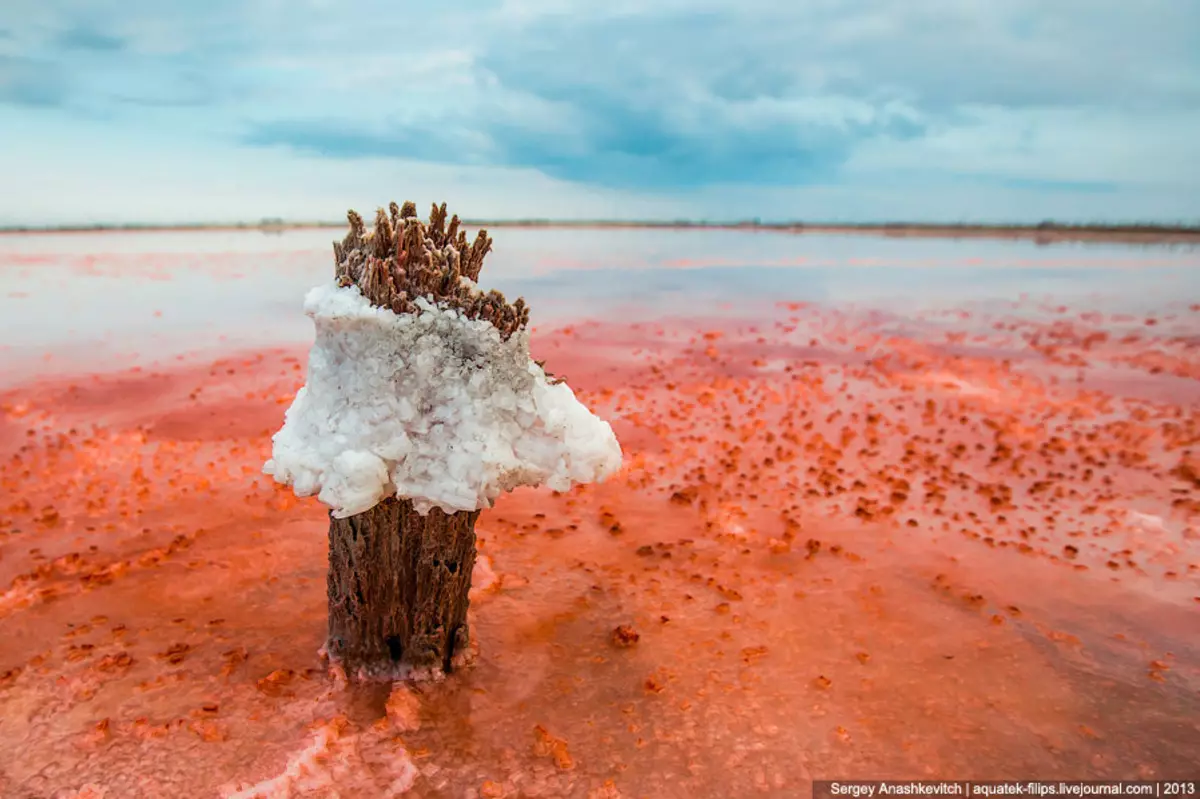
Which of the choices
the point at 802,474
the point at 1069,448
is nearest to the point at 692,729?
the point at 802,474

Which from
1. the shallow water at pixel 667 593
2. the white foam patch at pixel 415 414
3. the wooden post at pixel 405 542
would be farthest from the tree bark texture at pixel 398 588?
the white foam patch at pixel 415 414

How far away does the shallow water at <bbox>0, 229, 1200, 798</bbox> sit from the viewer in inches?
127

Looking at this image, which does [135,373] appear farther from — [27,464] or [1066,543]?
[1066,543]

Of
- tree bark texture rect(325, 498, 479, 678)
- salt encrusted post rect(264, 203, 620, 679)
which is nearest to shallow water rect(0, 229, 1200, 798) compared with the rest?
tree bark texture rect(325, 498, 479, 678)

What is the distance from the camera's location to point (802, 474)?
6895 mm

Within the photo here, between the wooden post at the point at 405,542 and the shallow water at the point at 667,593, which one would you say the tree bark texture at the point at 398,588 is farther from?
the shallow water at the point at 667,593

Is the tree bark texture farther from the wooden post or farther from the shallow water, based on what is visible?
the shallow water

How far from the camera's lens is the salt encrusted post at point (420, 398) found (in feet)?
9.27

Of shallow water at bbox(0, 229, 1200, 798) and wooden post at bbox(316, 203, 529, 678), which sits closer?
wooden post at bbox(316, 203, 529, 678)

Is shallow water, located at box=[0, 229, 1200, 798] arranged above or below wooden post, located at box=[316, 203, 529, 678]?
below

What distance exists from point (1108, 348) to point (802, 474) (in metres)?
9.90

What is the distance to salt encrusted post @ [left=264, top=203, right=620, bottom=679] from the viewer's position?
9.27 feet

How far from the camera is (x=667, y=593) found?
472 cm

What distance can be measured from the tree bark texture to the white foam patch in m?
0.43
